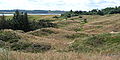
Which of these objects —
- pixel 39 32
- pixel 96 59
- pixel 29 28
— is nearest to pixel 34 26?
pixel 29 28

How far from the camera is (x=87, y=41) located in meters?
25.9

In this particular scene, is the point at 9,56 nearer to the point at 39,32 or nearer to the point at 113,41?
the point at 113,41

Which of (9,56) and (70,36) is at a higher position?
(9,56)

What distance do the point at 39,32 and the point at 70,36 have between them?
5.89m

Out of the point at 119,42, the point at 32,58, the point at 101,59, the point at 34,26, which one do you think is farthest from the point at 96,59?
the point at 34,26

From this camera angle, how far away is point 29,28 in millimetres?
55219

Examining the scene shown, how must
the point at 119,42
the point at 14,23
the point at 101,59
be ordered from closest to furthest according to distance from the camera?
1. the point at 101,59
2. the point at 119,42
3. the point at 14,23

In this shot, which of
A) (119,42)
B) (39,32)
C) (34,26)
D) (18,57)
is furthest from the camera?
(34,26)

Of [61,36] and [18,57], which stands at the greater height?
[18,57]

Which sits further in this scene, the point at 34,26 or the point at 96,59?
the point at 34,26

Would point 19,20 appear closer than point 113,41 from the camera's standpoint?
No

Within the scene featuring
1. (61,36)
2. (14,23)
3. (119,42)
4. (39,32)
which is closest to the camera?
(119,42)

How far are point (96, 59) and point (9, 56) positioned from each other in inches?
83.3

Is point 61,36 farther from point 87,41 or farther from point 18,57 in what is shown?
point 18,57
